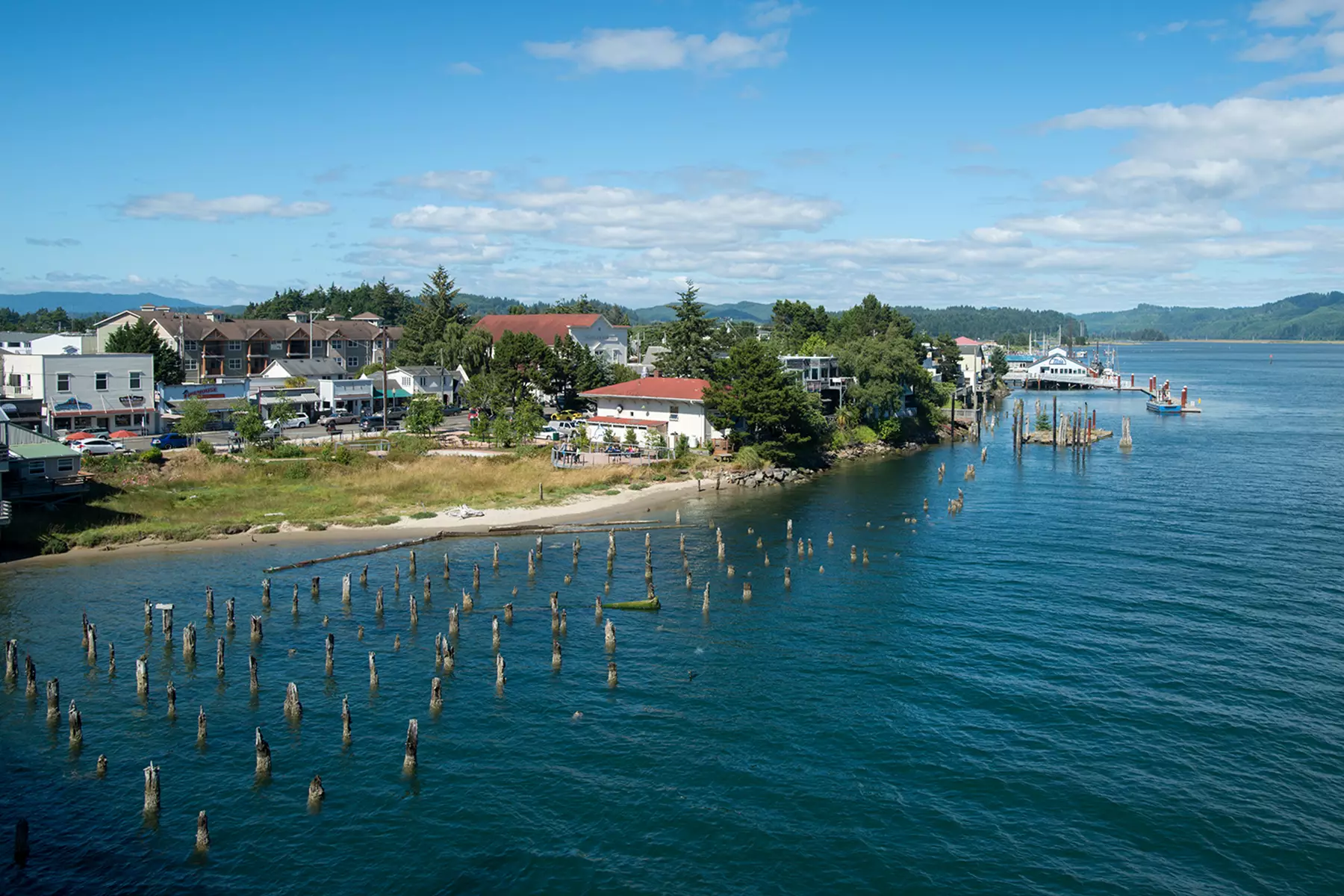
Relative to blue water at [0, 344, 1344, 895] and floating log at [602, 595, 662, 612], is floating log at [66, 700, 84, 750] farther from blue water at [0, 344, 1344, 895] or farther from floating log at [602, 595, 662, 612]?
floating log at [602, 595, 662, 612]

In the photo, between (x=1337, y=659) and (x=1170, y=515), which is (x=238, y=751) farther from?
(x=1170, y=515)

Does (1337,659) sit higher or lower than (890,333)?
lower

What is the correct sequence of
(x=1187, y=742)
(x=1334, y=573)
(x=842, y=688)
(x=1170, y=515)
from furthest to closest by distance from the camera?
(x=1170, y=515) → (x=1334, y=573) → (x=842, y=688) → (x=1187, y=742)

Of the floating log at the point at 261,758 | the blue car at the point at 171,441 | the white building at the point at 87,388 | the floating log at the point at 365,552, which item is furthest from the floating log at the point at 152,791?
the white building at the point at 87,388

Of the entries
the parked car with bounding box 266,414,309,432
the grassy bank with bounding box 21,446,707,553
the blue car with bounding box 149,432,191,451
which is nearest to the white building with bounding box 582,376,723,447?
the grassy bank with bounding box 21,446,707,553

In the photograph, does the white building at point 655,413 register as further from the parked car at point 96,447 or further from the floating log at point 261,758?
the floating log at point 261,758

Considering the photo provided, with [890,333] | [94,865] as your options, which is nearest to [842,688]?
[94,865]
